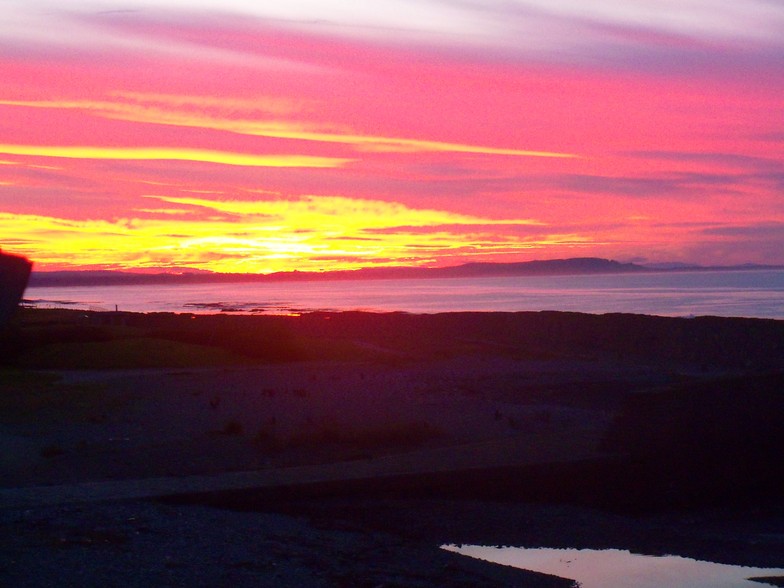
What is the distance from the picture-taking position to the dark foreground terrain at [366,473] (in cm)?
762

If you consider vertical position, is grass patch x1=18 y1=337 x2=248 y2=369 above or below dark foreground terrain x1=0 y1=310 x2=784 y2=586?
above

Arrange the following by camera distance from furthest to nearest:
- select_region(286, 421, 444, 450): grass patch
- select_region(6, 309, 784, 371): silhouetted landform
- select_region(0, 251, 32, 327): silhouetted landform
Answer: select_region(6, 309, 784, 371): silhouetted landform → select_region(286, 421, 444, 450): grass patch → select_region(0, 251, 32, 327): silhouetted landform

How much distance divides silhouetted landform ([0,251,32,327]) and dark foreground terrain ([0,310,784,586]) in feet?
9.86

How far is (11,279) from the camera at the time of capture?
421 cm

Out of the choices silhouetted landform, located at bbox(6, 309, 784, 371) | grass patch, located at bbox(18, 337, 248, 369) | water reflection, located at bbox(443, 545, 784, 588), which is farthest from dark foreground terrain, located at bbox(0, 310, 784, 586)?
silhouetted landform, located at bbox(6, 309, 784, 371)

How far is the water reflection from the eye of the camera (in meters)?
7.57

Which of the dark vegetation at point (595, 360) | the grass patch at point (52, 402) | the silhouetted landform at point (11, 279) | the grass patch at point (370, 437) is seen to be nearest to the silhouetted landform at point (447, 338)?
the dark vegetation at point (595, 360)

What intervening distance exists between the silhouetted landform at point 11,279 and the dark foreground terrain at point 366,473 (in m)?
3.00

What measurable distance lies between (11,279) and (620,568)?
229 inches

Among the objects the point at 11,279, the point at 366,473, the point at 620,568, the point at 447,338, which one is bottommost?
the point at 620,568

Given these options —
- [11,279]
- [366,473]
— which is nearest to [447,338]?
[366,473]

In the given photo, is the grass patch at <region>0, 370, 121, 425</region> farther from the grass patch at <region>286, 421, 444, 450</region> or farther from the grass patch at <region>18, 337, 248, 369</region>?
the grass patch at <region>286, 421, 444, 450</region>

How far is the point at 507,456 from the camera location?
11617mm

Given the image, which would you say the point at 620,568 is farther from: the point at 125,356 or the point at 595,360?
the point at 595,360
